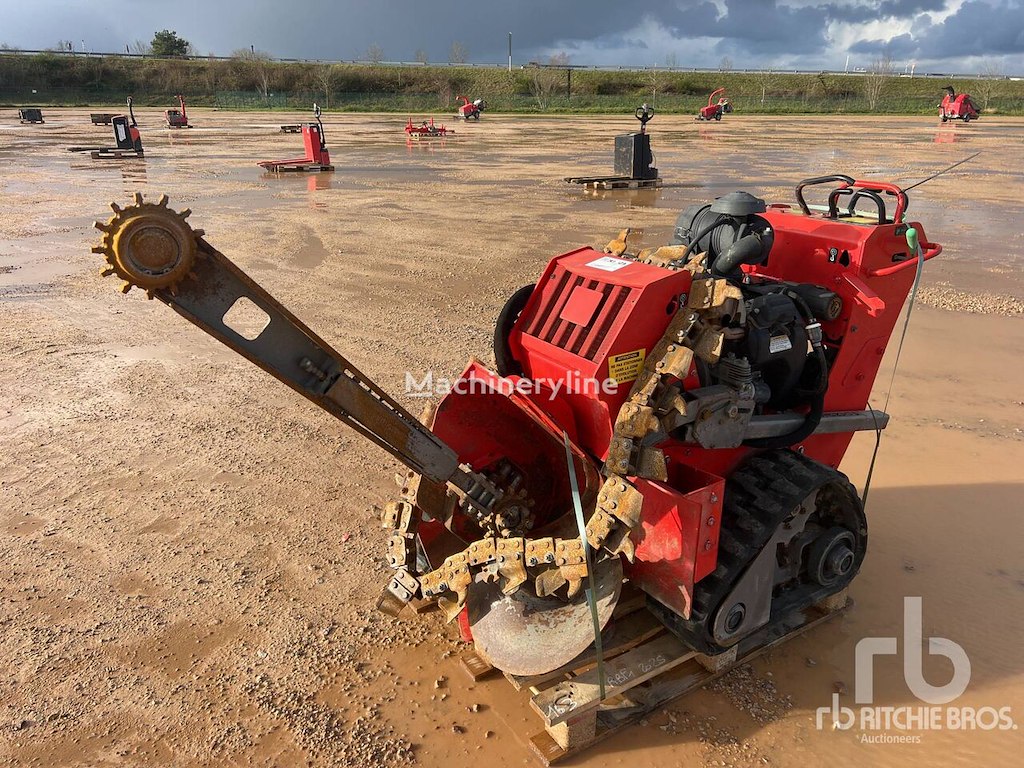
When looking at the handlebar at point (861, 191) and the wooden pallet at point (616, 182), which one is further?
the wooden pallet at point (616, 182)

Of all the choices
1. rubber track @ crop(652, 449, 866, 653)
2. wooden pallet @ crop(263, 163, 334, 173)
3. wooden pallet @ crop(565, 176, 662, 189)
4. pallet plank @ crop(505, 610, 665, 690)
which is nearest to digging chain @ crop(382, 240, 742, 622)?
pallet plank @ crop(505, 610, 665, 690)

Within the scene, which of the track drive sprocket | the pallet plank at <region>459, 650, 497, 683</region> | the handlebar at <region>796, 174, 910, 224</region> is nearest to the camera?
the track drive sprocket

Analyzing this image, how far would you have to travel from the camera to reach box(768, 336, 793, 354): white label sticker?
305cm

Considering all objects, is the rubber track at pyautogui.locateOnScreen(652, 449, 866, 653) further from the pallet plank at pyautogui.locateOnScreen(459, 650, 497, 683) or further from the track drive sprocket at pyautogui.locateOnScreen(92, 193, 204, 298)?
the track drive sprocket at pyautogui.locateOnScreen(92, 193, 204, 298)

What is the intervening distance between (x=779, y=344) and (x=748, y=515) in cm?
75

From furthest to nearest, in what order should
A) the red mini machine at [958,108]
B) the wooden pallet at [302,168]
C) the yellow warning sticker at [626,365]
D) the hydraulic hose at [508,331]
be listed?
the red mini machine at [958,108] < the wooden pallet at [302,168] < the hydraulic hose at [508,331] < the yellow warning sticker at [626,365]

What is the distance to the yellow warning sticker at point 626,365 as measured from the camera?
273 cm

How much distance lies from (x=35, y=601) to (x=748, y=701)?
359 centimetres

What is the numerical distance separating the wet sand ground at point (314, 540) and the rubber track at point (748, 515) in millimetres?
415

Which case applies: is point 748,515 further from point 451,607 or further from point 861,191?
point 861,191

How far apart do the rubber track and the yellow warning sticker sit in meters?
0.80

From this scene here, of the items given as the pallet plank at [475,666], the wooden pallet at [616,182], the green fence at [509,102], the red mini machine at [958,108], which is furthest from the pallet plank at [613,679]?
the green fence at [509,102]

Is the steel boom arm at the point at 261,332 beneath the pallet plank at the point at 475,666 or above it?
above

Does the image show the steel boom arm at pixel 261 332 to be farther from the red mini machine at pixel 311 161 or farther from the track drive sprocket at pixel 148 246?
the red mini machine at pixel 311 161
